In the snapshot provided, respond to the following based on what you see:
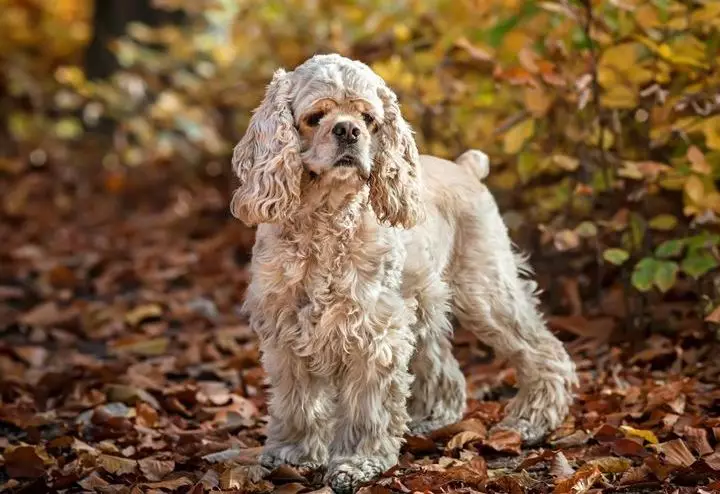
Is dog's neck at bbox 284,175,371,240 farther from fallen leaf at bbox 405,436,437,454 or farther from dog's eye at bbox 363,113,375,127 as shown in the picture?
fallen leaf at bbox 405,436,437,454

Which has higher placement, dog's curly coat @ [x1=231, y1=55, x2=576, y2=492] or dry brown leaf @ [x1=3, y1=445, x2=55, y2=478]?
dog's curly coat @ [x1=231, y1=55, x2=576, y2=492]

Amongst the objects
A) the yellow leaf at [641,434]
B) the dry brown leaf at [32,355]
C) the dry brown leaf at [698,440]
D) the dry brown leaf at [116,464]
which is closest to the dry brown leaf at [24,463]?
the dry brown leaf at [116,464]

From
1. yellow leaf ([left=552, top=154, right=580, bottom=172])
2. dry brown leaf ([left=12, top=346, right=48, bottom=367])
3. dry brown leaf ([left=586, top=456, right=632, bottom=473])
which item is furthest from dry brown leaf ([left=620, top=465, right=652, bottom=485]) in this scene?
dry brown leaf ([left=12, top=346, right=48, bottom=367])

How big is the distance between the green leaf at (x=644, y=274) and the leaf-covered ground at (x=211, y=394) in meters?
0.35

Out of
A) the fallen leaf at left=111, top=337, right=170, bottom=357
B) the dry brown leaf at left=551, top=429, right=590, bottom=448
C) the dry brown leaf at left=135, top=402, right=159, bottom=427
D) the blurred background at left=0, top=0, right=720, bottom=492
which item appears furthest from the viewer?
the fallen leaf at left=111, top=337, right=170, bottom=357

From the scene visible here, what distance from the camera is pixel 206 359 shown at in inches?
267

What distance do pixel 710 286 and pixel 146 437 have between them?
9.21ft

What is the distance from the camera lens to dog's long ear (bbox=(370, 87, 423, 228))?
4.43 m

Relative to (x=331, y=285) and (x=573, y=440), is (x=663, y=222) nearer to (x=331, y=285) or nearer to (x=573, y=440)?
(x=573, y=440)

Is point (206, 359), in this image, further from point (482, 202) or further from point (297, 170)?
point (297, 170)

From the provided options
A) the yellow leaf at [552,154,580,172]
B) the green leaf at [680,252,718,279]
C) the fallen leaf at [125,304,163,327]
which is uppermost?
the yellow leaf at [552,154,580,172]

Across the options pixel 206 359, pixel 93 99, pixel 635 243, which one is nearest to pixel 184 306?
pixel 206 359

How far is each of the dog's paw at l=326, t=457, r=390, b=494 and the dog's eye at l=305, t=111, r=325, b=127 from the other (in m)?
1.23

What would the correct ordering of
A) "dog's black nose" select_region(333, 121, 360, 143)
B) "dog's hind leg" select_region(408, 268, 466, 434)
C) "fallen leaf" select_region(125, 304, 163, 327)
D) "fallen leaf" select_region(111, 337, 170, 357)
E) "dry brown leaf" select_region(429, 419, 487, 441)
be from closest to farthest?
1. "dog's black nose" select_region(333, 121, 360, 143)
2. "dry brown leaf" select_region(429, 419, 487, 441)
3. "dog's hind leg" select_region(408, 268, 466, 434)
4. "fallen leaf" select_region(111, 337, 170, 357)
5. "fallen leaf" select_region(125, 304, 163, 327)
